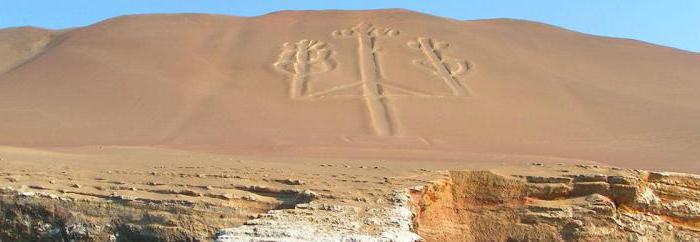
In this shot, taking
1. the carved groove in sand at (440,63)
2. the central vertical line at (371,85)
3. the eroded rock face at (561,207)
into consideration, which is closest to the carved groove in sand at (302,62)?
the central vertical line at (371,85)

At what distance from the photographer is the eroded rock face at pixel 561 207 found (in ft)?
23.4

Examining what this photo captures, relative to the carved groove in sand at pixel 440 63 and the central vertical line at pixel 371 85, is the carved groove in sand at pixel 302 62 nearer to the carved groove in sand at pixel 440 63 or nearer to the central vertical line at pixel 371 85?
the central vertical line at pixel 371 85

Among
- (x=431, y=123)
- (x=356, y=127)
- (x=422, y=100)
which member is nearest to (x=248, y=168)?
(x=356, y=127)

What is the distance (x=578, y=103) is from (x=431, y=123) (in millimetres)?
5830

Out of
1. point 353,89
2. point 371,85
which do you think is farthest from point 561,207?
point 371,85

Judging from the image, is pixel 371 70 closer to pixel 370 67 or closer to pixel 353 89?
pixel 370 67

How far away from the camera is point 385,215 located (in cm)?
599

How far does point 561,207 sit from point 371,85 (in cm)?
1845

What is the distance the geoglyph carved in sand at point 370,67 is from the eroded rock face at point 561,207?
41.5 ft

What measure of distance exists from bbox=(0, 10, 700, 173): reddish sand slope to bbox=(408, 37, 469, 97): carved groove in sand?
8 centimetres

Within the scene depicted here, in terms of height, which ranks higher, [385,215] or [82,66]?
[82,66]

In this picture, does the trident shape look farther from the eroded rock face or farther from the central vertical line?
the eroded rock face

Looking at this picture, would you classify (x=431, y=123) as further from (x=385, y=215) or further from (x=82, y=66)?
(x=385, y=215)

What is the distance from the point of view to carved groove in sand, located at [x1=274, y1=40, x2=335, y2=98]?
2543 cm
